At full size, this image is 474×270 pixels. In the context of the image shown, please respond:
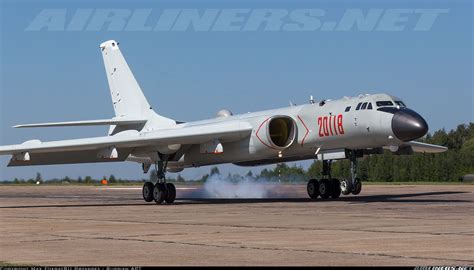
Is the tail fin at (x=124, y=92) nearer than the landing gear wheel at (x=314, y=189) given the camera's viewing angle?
No

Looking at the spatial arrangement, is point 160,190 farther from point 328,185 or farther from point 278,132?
point 328,185

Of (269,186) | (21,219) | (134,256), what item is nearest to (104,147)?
(21,219)

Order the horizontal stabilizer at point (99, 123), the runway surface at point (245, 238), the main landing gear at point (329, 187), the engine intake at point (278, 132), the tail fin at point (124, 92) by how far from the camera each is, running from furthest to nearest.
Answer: the tail fin at point (124, 92), the horizontal stabilizer at point (99, 123), the main landing gear at point (329, 187), the engine intake at point (278, 132), the runway surface at point (245, 238)

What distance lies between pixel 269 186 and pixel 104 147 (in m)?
10.9

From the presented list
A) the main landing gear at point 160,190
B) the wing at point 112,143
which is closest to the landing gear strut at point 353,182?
the wing at point 112,143

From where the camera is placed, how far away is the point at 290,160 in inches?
1092

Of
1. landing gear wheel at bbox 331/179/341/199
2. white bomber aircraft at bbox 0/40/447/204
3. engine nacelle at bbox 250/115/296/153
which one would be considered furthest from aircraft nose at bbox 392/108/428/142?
landing gear wheel at bbox 331/179/341/199

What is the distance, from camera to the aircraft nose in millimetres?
22312

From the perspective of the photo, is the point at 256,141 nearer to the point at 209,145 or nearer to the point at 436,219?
the point at 209,145

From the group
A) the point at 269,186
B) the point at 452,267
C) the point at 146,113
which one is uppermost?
the point at 146,113

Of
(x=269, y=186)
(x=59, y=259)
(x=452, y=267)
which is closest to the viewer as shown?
(x=452, y=267)

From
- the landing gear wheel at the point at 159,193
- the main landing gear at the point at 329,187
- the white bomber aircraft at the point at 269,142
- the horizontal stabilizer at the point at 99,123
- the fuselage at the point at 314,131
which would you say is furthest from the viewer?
the horizontal stabilizer at the point at 99,123

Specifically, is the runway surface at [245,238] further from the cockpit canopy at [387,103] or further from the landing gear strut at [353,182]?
the landing gear strut at [353,182]

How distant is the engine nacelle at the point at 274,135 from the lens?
2526 cm
